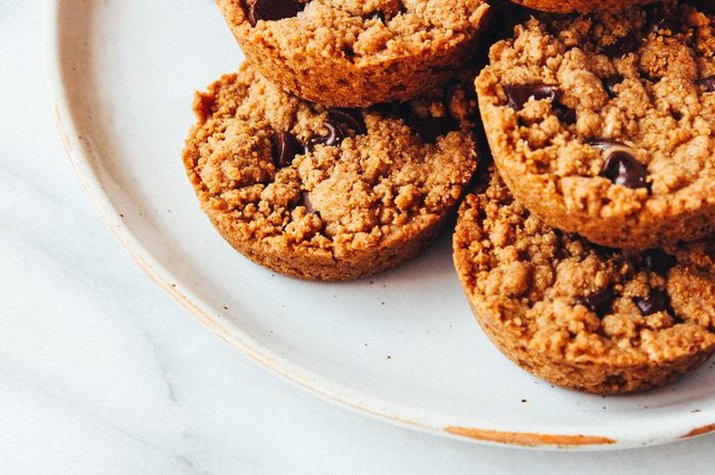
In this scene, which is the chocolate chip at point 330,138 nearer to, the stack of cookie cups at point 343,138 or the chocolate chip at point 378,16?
the stack of cookie cups at point 343,138

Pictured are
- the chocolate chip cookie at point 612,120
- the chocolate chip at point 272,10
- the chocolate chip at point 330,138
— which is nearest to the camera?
the chocolate chip cookie at point 612,120

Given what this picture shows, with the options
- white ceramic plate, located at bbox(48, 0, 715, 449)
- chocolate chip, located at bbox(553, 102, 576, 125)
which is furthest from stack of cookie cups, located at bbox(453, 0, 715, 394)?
white ceramic plate, located at bbox(48, 0, 715, 449)

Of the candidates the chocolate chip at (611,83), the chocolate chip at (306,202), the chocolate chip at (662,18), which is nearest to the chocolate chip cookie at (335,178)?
the chocolate chip at (306,202)

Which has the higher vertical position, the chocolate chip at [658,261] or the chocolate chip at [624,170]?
the chocolate chip at [624,170]

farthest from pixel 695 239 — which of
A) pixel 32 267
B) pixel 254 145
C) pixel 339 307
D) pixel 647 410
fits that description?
pixel 32 267

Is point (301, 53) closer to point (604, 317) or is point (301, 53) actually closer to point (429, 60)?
point (429, 60)
